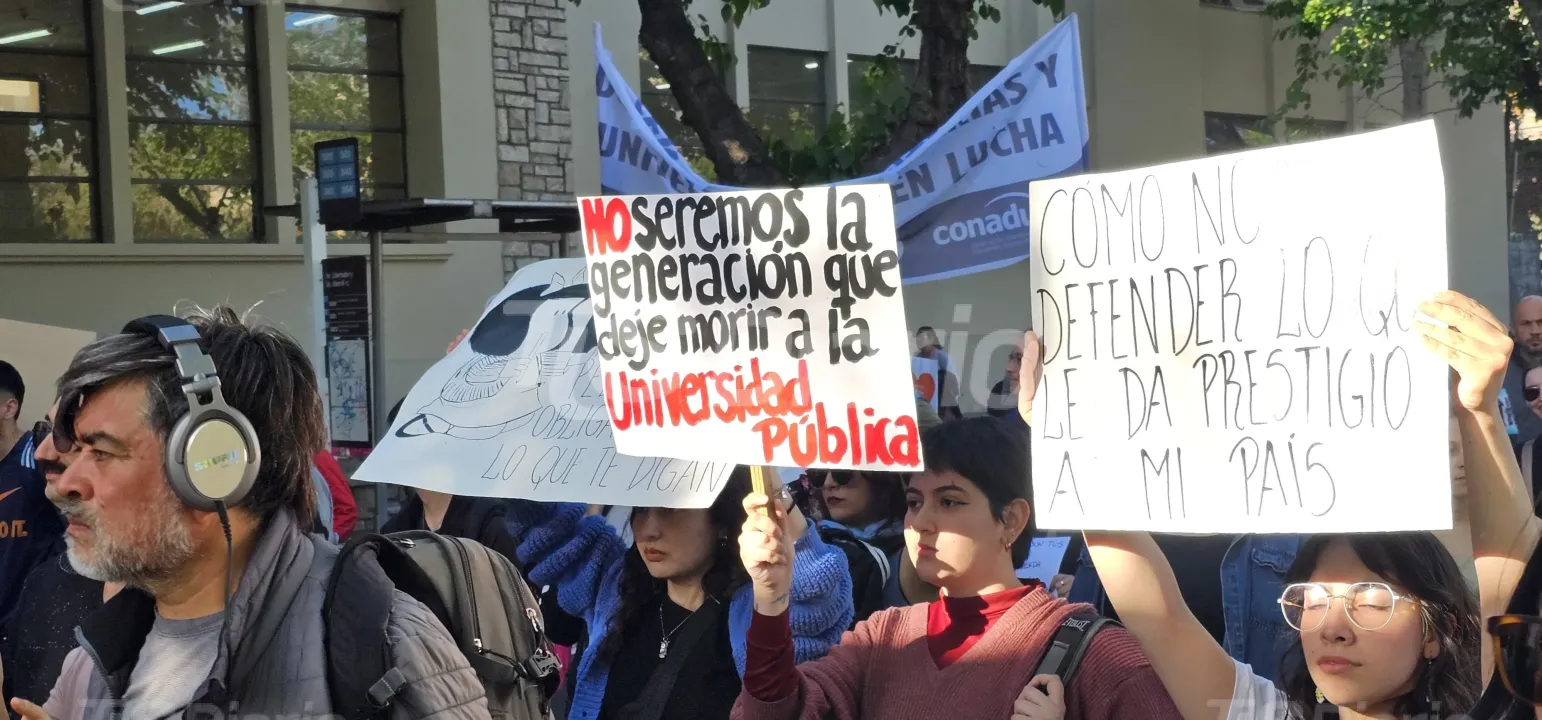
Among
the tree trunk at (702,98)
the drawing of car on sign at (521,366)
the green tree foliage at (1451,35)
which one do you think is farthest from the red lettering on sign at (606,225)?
the green tree foliage at (1451,35)

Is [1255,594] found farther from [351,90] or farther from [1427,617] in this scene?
[351,90]

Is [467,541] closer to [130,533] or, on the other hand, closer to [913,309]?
[130,533]

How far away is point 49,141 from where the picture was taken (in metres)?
10.5

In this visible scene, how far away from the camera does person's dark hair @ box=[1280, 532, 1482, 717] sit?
2.69 meters

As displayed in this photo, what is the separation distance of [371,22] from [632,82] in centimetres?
216

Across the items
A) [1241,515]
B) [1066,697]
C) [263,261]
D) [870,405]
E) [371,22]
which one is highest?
[371,22]

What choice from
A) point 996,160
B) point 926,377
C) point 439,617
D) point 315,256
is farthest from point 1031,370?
point 315,256

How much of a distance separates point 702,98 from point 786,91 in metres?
6.43

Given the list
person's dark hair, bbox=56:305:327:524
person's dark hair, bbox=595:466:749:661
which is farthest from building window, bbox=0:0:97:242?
person's dark hair, bbox=56:305:327:524

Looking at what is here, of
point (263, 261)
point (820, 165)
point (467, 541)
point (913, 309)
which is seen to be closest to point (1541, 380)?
point (820, 165)

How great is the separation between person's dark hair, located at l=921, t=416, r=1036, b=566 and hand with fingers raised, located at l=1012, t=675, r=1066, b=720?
0.51 m

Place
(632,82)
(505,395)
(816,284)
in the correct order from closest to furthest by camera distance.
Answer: (816,284), (505,395), (632,82)

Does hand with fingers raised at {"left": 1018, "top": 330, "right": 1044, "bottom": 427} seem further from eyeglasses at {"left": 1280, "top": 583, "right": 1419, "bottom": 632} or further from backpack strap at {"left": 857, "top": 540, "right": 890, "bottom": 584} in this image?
backpack strap at {"left": 857, "top": 540, "right": 890, "bottom": 584}

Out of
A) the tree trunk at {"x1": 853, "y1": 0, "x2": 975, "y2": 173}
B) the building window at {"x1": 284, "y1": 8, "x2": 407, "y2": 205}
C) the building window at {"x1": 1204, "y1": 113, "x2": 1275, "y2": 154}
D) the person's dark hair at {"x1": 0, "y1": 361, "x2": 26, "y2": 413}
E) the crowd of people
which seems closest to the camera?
the crowd of people
